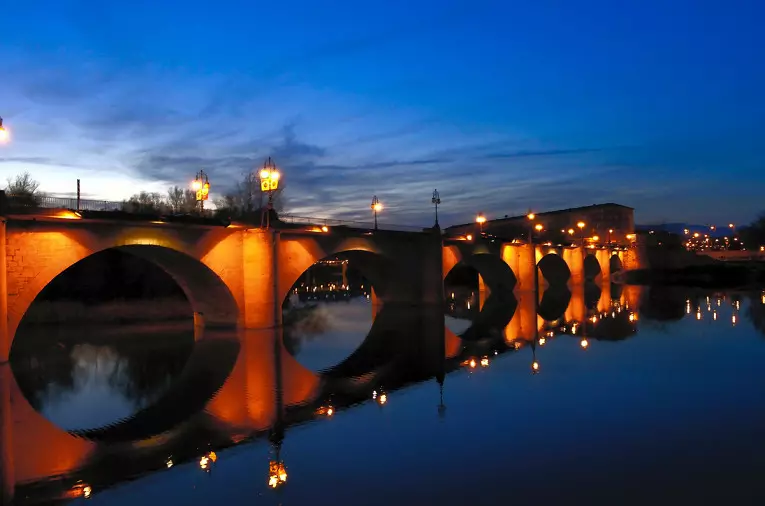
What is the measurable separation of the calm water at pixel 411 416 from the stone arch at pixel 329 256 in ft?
18.0

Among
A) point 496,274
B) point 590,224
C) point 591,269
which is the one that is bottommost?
point 591,269

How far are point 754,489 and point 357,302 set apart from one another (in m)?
49.1

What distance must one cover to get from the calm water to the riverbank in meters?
8.38

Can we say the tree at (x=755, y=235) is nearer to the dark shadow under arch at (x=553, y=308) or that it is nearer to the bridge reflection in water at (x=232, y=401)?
the dark shadow under arch at (x=553, y=308)

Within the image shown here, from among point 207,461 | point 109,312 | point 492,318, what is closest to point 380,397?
point 207,461

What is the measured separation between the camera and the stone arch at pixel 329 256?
3375cm

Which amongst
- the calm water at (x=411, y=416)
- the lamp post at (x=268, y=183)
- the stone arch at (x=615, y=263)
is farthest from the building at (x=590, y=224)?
the calm water at (x=411, y=416)

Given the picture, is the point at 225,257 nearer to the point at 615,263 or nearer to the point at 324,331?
the point at 324,331

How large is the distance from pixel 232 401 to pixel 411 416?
16.5 feet

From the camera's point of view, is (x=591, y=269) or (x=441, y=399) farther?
(x=591, y=269)

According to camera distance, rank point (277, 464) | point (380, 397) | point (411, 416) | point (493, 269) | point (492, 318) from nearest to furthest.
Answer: point (277, 464), point (411, 416), point (380, 397), point (492, 318), point (493, 269)

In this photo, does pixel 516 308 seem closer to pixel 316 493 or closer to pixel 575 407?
pixel 575 407

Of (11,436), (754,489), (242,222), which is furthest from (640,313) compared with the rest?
(11,436)

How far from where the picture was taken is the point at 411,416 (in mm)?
13805
